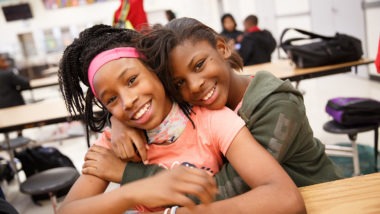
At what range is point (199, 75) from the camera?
1010mm

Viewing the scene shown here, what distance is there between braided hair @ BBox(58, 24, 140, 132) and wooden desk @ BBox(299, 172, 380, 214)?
2.00ft

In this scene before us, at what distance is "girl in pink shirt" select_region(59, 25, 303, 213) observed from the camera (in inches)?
32.7

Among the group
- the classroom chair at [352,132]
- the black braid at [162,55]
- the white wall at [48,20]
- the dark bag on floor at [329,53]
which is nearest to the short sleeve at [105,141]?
the black braid at [162,55]

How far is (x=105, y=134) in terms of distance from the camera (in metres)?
1.12

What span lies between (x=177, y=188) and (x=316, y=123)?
11.8 feet

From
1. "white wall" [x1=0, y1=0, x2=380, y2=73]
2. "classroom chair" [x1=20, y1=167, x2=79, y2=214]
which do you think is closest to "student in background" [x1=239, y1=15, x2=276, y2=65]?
"white wall" [x1=0, y1=0, x2=380, y2=73]

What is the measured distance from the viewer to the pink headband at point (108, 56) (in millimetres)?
931

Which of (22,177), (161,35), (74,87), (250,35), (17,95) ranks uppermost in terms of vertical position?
(161,35)

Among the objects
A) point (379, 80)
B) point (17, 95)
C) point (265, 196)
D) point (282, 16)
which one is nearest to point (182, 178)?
point (265, 196)

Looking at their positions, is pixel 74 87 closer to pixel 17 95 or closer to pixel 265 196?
pixel 265 196

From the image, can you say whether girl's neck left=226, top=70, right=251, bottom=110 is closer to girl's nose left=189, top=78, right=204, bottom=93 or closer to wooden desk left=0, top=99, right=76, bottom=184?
girl's nose left=189, top=78, right=204, bottom=93

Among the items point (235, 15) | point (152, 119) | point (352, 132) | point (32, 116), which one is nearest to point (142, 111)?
point (152, 119)

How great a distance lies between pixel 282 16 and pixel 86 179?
9.10 meters

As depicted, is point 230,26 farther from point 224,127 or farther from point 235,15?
point 235,15
